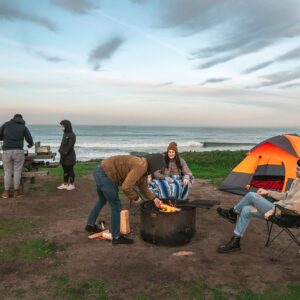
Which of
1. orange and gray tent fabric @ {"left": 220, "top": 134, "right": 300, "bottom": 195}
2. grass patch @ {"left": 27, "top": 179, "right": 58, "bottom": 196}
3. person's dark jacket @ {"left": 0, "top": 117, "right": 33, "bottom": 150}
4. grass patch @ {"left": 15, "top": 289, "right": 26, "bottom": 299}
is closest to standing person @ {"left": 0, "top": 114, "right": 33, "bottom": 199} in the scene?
person's dark jacket @ {"left": 0, "top": 117, "right": 33, "bottom": 150}

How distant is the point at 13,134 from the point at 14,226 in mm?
2835

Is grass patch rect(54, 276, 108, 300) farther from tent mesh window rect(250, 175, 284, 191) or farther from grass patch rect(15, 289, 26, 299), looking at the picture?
tent mesh window rect(250, 175, 284, 191)

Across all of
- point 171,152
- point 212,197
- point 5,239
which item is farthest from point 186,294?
point 212,197

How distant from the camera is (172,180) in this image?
777cm

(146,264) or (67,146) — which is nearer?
(146,264)

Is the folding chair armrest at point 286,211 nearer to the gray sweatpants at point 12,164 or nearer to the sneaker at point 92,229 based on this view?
the sneaker at point 92,229

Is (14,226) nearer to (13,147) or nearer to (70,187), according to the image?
(13,147)

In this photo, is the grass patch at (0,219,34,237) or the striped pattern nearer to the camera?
the grass patch at (0,219,34,237)

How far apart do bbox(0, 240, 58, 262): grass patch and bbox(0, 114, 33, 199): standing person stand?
11.2 feet

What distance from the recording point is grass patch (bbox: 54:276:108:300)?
4238mm

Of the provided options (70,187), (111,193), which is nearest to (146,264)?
(111,193)

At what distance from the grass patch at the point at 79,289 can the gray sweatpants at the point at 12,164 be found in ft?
16.1

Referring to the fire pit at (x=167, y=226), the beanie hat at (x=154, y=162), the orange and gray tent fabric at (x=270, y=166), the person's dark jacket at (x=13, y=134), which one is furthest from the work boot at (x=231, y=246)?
the person's dark jacket at (x=13, y=134)

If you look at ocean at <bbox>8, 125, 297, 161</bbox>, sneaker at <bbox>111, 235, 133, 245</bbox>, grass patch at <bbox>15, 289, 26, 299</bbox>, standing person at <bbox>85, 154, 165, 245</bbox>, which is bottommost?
ocean at <bbox>8, 125, 297, 161</bbox>
